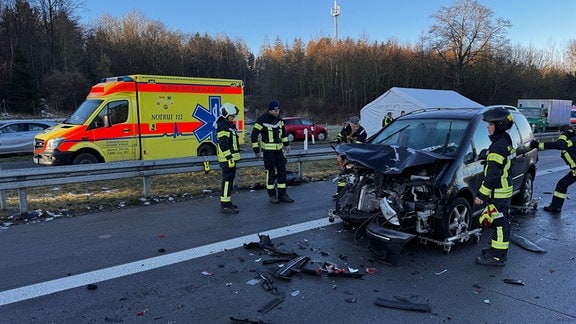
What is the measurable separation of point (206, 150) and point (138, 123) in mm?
2526

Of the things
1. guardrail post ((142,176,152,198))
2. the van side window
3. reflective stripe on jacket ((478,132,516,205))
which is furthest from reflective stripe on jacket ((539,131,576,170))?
guardrail post ((142,176,152,198))

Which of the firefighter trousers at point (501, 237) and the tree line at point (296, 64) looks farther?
the tree line at point (296, 64)

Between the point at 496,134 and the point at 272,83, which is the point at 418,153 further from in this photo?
the point at 272,83

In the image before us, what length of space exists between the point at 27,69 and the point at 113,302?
49252 mm

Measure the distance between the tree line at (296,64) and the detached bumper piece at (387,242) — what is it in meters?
46.0

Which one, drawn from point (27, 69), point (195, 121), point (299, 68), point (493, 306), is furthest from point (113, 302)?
point (299, 68)

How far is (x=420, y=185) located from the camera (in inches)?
192

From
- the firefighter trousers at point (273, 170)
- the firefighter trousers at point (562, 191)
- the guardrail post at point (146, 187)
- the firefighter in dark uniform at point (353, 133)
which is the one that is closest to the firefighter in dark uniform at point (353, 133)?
the firefighter in dark uniform at point (353, 133)

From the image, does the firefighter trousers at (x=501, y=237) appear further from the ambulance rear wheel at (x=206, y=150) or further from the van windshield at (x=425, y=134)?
the ambulance rear wheel at (x=206, y=150)

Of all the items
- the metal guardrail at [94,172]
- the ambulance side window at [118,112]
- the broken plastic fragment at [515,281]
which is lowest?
the broken plastic fragment at [515,281]

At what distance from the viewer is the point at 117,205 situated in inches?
295

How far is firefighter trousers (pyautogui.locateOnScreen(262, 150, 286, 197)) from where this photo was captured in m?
7.78

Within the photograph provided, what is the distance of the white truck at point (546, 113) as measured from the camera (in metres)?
34.2

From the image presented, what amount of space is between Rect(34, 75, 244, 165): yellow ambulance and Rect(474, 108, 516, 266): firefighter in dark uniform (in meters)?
9.43
